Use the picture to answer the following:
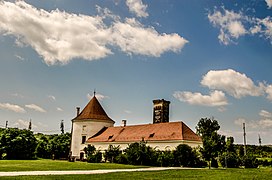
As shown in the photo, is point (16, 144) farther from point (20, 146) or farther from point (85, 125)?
point (85, 125)

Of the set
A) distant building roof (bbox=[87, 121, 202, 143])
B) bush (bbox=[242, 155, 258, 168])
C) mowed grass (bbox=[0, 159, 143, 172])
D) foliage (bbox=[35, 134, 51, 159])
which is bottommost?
mowed grass (bbox=[0, 159, 143, 172])

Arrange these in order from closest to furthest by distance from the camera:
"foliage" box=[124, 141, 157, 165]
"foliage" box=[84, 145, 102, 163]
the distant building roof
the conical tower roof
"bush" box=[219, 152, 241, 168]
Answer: "bush" box=[219, 152, 241, 168] → "foliage" box=[124, 141, 157, 165] → the distant building roof → "foliage" box=[84, 145, 102, 163] → the conical tower roof

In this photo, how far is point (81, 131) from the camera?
57.7 metres

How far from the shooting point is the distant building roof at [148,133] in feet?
145

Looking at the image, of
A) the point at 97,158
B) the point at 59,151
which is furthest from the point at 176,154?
the point at 59,151

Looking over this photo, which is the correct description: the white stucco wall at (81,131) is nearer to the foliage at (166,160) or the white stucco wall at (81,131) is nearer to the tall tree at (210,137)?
the foliage at (166,160)

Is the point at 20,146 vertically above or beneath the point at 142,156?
above

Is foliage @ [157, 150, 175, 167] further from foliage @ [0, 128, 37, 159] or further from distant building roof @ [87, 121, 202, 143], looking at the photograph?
foliage @ [0, 128, 37, 159]

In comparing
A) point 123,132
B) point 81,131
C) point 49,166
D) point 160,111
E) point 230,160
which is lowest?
point 49,166

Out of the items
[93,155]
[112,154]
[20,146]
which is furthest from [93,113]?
[112,154]

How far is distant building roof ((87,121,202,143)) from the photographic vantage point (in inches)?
1741

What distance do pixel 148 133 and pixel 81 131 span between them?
1462cm

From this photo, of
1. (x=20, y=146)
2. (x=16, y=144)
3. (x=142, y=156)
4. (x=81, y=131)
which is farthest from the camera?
(x=81, y=131)

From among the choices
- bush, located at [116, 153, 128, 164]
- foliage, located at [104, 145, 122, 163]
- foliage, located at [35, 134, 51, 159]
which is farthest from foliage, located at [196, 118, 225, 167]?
foliage, located at [35, 134, 51, 159]
